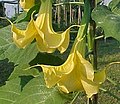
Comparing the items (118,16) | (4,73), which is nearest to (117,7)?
(118,16)

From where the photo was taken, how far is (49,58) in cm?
114

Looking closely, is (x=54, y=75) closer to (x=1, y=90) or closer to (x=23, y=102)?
(x=23, y=102)

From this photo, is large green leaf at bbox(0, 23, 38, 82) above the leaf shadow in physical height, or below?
above

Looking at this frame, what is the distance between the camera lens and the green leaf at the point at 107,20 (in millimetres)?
808

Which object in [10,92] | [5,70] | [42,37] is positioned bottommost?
[5,70]

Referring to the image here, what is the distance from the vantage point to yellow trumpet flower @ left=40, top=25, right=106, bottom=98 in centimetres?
74

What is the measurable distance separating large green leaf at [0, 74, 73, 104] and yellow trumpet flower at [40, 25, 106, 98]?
221 millimetres

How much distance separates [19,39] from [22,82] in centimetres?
33

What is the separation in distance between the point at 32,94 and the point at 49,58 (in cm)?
17

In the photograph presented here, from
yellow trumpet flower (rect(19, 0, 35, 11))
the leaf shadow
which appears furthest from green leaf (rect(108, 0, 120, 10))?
the leaf shadow

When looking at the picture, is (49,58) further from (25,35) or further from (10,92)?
(25,35)

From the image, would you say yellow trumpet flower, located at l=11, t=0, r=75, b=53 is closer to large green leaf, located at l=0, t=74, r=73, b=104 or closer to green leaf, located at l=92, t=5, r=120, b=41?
green leaf, located at l=92, t=5, r=120, b=41

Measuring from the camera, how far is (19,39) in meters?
0.79

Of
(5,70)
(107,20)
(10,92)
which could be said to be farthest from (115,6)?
(5,70)
